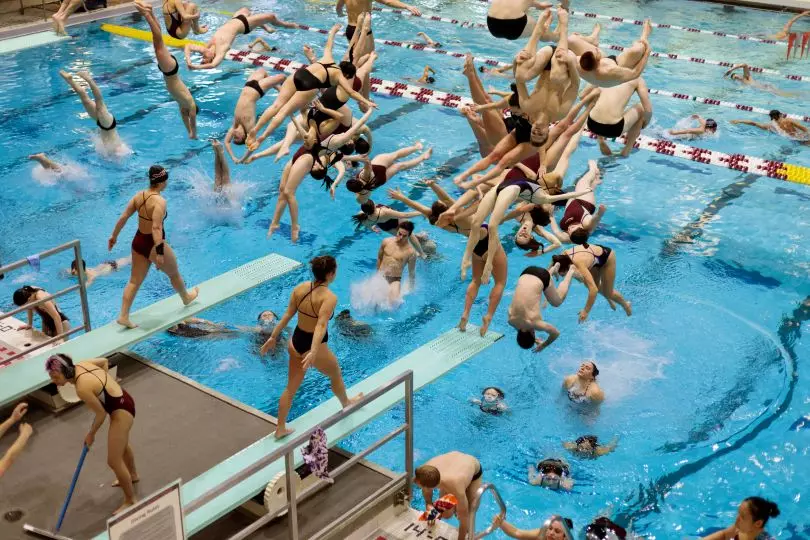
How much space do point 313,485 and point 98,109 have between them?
7.13m

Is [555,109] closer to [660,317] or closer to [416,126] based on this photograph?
[660,317]

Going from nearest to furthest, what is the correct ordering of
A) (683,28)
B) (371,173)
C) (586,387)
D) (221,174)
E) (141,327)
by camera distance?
(141,327)
(586,387)
(371,173)
(221,174)
(683,28)

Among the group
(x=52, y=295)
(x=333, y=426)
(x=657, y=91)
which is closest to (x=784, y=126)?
(x=657, y=91)

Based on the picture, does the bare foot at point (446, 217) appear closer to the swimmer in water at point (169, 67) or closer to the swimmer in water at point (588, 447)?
the swimmer in water at point (588, 447)

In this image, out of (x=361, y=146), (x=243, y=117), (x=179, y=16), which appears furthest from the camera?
(x=179, y=16)

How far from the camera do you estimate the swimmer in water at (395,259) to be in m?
9.05

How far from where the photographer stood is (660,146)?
12.2m

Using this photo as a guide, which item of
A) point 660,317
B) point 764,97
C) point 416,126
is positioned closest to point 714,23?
point 764,97

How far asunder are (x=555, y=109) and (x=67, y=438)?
13.5 feet

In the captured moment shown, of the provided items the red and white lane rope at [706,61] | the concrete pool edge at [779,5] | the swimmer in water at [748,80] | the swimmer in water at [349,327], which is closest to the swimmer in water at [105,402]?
the swimmer in water at [349,327]

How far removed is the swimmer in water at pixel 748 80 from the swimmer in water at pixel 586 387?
29.4 ft

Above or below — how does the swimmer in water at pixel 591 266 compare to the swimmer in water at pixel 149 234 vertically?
below

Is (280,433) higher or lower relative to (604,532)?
higher

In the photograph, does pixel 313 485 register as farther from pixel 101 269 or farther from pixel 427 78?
pixel 427 78
